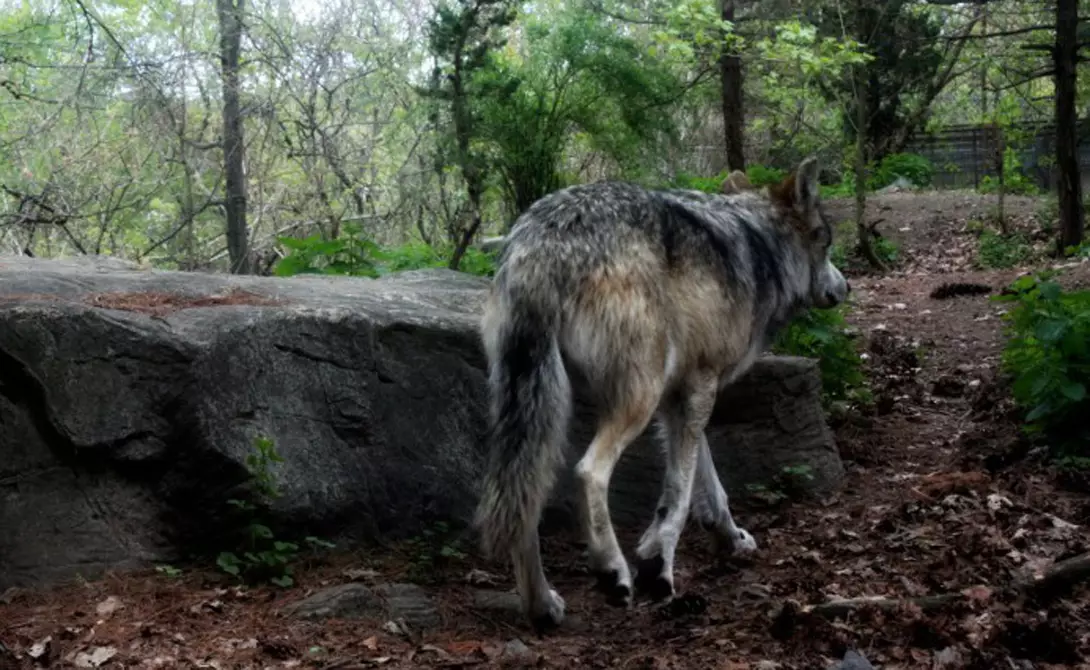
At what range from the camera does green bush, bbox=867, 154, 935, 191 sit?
22734 millimetres

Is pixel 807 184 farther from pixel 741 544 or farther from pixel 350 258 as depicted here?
pixel 350 258

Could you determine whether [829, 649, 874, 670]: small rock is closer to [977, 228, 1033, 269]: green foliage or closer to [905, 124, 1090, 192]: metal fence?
[977, 228, 1033, 269]: green foliage

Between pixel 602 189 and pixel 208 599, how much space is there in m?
2.50

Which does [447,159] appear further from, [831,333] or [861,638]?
[861,638]

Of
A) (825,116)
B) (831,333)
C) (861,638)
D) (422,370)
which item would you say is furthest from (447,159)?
(825,116)

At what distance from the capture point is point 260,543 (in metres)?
4.98

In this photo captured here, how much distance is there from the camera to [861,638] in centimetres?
399

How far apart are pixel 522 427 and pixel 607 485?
1.52 feet

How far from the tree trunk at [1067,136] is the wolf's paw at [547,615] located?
1150 centimetres

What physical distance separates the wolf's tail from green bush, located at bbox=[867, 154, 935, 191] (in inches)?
770

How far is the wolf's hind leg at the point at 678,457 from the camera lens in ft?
16.1

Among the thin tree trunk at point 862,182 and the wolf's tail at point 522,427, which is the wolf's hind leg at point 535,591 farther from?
the thin tree trunk at point 862,182

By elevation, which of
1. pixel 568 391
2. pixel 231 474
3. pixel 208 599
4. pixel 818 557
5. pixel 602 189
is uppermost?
pixel 602 189

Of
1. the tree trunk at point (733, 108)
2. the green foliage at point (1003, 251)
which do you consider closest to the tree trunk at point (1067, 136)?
the green foliage at point (1003, 251)
